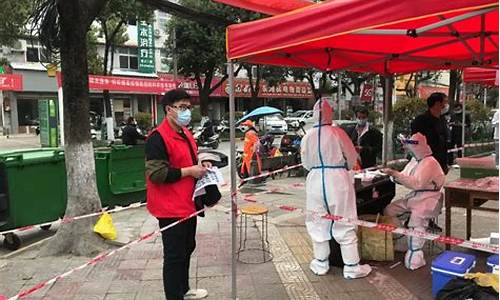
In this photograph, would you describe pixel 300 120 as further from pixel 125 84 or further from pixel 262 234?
pixel 262 234

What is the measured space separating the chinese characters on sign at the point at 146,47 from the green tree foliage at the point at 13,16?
13.3 meters

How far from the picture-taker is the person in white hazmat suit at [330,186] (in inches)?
171

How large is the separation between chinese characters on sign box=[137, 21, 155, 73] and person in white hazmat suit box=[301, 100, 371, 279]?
26.8 metres

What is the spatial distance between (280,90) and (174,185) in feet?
126

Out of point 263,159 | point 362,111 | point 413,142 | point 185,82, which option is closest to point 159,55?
point 185,82

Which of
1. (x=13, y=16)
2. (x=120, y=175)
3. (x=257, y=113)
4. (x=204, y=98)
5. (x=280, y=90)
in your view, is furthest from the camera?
(x=280, y=90)

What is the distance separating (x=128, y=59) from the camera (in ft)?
116

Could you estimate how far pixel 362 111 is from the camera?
7.03 metres

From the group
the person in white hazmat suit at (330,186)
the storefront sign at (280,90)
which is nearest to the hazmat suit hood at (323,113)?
the person in white hazmat suit at (330,186)

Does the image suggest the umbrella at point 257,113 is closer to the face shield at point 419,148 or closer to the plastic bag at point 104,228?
the plastic bag at point 104,228

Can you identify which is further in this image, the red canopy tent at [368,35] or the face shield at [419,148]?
the face shield at [419,148]

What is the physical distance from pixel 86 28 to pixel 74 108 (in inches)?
35.7

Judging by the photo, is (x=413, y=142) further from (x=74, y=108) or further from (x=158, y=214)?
(x=74, y=108)

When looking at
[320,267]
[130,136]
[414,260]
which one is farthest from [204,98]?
[414,260]
